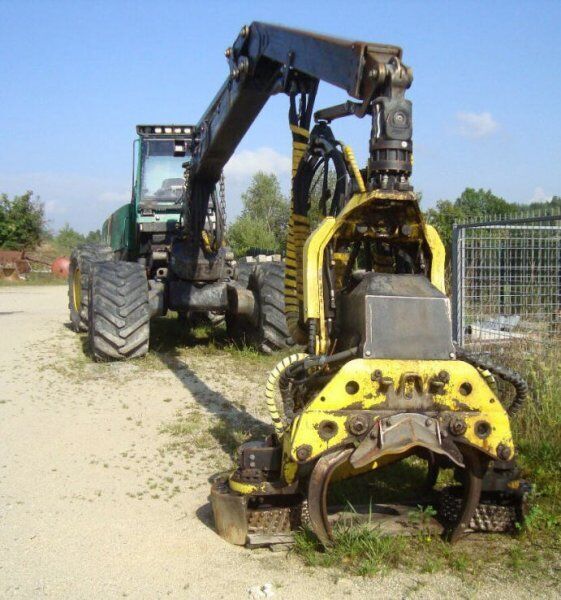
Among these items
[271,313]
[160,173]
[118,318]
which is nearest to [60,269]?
[160,173]

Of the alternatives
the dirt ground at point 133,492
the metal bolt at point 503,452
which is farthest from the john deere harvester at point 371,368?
the dirt ground at point 133,492

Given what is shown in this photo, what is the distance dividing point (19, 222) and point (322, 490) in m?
41.6

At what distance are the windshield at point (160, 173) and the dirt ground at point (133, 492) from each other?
306cm

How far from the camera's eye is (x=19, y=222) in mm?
42000

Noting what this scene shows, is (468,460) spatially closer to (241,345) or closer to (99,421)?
(99,421)

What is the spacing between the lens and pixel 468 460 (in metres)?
4.01

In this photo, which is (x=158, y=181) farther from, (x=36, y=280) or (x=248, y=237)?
(x=248, y=237)

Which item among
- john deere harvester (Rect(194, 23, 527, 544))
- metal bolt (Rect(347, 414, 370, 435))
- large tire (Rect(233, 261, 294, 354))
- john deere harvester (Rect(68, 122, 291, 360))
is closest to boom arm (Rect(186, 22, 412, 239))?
john deere harvester (Rect(194, 23, 527, 544))

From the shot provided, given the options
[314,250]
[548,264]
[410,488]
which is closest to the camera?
[314,250]

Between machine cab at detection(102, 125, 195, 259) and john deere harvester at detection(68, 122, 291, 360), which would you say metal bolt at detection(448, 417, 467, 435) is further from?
machine cab at detection(102, 125, 195, 259)

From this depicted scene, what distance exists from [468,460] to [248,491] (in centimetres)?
126

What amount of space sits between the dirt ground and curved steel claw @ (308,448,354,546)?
214 millimetres

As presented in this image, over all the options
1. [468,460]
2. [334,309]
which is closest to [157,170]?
[334,309]

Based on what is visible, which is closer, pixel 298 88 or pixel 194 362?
pixel 298 88
